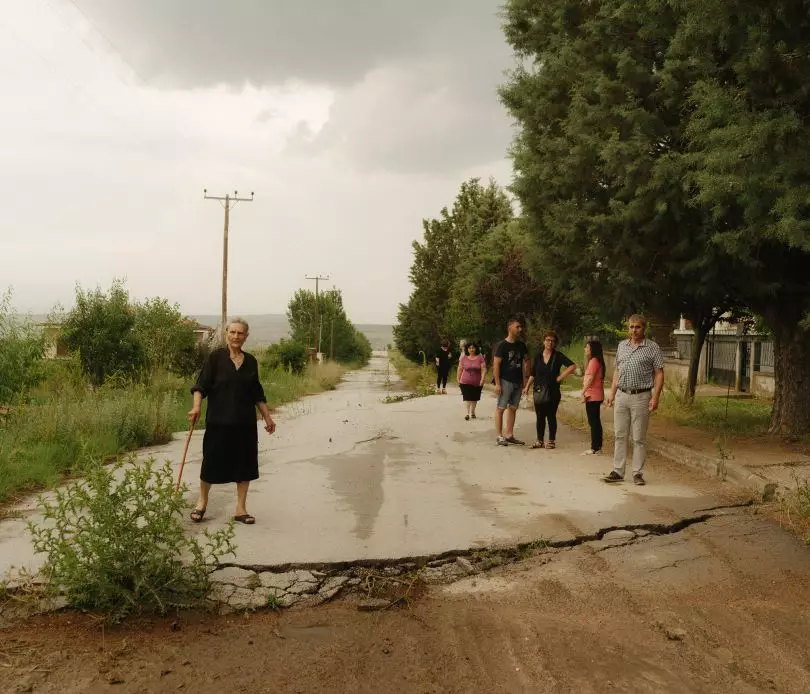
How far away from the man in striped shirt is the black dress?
4.02m

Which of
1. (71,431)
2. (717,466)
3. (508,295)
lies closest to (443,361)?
(508,295)

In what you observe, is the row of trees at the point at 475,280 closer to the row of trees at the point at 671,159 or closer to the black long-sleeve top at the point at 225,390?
the row of trees at the point at 671,159

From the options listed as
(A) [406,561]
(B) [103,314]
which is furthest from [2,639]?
(B) [103,314]

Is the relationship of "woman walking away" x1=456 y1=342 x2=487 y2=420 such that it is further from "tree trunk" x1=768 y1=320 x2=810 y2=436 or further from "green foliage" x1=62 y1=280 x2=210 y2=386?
"green foliage" x1=62 y1=280 x2=210 y2=386

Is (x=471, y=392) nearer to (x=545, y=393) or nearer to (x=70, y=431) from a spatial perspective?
(x=545, y=393)

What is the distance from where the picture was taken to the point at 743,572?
16.2ft

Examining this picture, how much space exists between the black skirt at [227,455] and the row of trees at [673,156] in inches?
207

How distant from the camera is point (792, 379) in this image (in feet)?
33.1

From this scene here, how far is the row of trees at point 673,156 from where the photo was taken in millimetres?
7082

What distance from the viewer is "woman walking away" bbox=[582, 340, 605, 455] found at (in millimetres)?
9781

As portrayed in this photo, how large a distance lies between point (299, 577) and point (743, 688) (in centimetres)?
266

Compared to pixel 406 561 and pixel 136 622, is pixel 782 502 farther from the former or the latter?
pixel 136 622

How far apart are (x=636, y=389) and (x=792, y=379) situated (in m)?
3.73

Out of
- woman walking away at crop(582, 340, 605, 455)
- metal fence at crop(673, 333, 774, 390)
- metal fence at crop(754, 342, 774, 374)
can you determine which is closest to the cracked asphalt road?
woman walking away at crop(582, 340, 605, 455)
